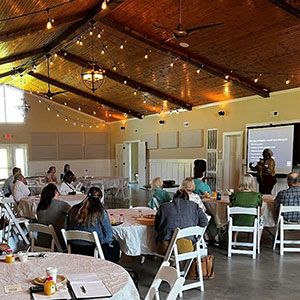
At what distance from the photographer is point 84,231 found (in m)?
3.31

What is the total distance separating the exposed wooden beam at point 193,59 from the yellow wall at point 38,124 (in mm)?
9401

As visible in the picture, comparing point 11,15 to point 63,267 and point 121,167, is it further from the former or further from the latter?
point 121,167

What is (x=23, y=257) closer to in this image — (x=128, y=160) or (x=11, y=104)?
(x=128, y=160)

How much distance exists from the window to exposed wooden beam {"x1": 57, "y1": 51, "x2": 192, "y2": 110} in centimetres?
626

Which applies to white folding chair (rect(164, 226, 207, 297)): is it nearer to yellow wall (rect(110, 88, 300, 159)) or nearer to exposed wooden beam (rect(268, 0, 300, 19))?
exposed wooden beam (rect(268, 0, 300, 19))

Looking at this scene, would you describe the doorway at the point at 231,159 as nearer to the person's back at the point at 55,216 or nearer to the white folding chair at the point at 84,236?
the person's back at the point at 55,216

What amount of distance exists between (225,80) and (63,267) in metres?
7.46

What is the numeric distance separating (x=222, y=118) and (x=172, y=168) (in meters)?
3.16

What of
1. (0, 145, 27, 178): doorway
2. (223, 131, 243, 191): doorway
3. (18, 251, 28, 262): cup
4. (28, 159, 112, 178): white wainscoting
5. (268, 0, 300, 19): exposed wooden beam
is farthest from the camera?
(28, 159, 112, 178): white wainscoting

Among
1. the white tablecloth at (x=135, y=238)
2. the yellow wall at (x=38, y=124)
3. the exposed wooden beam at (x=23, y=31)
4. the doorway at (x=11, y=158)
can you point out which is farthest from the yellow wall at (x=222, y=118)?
the white tablecloth at (x=135, y=238)

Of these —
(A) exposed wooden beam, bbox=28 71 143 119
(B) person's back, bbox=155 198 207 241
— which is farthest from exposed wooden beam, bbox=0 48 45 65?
(B) person's back, bbox=155 198 207 241

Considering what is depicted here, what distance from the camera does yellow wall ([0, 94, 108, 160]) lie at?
15.3 meters

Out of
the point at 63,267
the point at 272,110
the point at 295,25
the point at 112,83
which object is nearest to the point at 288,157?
the point at 272,110

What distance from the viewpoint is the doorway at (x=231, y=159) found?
10.4 m
